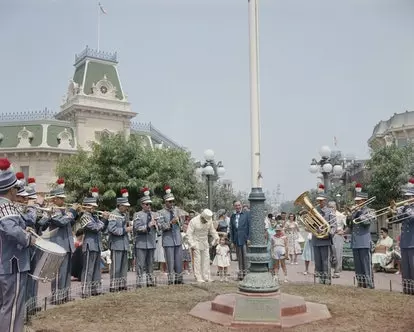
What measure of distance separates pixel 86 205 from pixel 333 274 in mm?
7290

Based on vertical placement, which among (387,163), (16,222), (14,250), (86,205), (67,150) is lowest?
(14,250)

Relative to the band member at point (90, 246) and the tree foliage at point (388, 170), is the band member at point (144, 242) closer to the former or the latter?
the band member at point (90, 246)

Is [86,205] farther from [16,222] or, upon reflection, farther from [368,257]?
[368,257]

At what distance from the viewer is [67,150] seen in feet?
137

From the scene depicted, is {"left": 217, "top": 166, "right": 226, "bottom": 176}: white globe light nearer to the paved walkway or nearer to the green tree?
the paved walkway

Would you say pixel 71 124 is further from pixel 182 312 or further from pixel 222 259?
pixel 182 312

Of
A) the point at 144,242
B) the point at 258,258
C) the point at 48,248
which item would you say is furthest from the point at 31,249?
the point at 258,258

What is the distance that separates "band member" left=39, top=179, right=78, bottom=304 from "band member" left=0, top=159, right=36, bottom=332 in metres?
3.02

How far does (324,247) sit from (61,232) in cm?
580

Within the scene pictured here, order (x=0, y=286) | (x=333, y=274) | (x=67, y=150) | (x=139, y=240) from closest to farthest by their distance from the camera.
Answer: (x=0, y=286) → (x=139, y=240) → (x=333, y=274) → (x=67, y=150)

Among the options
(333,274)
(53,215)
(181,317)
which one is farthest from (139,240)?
(333,274)

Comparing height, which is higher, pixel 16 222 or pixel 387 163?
pixel 387 163

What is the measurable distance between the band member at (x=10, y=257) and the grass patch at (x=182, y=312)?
4.34ft

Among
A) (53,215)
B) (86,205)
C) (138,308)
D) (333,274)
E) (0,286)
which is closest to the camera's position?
(0,286)
